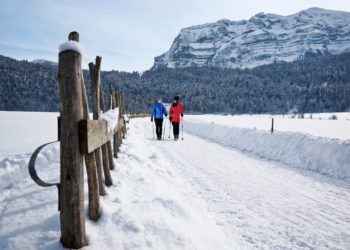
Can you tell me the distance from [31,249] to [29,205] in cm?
111

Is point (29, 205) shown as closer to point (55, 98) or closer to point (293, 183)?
point (293, 183)

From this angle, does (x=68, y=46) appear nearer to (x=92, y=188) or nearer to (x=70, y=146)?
(x=70, y=146)

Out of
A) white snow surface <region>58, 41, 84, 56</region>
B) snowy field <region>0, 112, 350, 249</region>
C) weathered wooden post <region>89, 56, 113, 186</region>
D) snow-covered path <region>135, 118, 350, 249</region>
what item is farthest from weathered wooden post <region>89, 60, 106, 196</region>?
snow-covered path <region>135, 118, 350, 249</region>

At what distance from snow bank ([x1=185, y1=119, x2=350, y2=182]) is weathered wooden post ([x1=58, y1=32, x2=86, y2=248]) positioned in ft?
19.4

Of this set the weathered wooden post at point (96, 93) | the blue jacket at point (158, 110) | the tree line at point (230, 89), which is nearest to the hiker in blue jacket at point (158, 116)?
the blue jacket at point (158, 110)

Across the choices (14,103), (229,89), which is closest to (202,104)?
(229,89)

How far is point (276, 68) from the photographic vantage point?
18075 cm

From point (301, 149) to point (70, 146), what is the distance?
747cm

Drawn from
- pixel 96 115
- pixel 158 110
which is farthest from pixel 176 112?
pixel 96 115

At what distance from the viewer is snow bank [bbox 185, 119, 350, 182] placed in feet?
19.3

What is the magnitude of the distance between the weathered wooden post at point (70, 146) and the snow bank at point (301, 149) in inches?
233

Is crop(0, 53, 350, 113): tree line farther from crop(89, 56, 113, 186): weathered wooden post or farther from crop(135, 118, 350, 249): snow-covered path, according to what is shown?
crop(89, 56, 113, 186): weathered wooden post

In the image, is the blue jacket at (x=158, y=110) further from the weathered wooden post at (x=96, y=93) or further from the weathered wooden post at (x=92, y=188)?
the weathered wooden post at (x=92, y=188)

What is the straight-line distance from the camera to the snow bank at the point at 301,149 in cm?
A: 588
